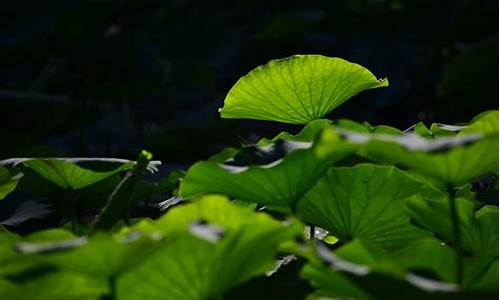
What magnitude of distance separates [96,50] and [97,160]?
2.63 meters

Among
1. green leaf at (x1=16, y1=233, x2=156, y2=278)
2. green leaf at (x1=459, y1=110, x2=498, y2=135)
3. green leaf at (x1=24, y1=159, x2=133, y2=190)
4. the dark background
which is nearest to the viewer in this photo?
green leaf at (x1=16, y1=233, x2=156, y2=278)

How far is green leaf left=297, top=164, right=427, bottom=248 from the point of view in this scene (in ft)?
2.03

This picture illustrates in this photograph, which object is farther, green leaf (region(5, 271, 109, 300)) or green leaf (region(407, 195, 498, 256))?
green leaf (region(407, 195, 498, 256))

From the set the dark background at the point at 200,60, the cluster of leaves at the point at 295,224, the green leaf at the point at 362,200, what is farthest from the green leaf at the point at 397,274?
the dark background at the point at 200,60

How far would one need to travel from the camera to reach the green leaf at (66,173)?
65 centimetres

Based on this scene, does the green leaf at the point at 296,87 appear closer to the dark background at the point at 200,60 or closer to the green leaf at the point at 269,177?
the green leaf at the point at 269,177

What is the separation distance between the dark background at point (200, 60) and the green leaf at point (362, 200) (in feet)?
5.77

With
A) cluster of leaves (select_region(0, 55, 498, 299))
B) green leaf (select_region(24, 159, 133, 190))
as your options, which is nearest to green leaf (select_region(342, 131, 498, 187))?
cluster of leaves (select_region(0, 55, 498, 299))

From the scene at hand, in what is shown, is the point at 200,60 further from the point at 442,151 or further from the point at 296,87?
the point at 442,151

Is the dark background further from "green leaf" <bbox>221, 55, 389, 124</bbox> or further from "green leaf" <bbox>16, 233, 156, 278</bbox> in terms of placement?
"green leaf" <bbox>16, 233, 156, 278</bbox>

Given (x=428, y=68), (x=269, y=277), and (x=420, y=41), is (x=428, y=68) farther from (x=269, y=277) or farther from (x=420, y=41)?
(x=269, y=277)

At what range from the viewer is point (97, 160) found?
2.24 feet

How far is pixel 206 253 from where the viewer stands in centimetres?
45

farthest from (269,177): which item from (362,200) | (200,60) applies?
(200,60)
